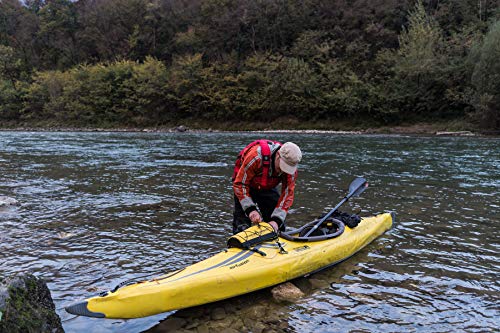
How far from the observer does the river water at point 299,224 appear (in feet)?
12.2

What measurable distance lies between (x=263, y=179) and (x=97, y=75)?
51.0 metres

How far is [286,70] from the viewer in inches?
1587

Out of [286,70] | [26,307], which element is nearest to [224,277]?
[26,307]

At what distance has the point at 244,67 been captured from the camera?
149ft

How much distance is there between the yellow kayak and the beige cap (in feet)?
2.95

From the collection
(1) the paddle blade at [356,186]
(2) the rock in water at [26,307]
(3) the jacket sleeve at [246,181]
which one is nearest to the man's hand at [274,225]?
(3) the jacket sleeve at [246,181]

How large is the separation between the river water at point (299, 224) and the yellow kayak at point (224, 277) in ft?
0.65

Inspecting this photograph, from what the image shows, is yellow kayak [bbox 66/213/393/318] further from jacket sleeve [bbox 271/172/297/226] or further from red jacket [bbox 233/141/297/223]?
red jacket [bbox 233/141/297/223]

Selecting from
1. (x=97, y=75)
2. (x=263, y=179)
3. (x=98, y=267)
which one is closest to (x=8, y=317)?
(x=98, y=267)

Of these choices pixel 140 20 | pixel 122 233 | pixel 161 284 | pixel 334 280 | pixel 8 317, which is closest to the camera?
pixel 8 317

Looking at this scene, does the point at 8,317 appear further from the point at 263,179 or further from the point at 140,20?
the point at 140,20

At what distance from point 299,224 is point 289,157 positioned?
269 centimetres

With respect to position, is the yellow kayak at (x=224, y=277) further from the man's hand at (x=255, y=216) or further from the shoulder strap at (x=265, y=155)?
the shoulder strap at (x=265, y=155)

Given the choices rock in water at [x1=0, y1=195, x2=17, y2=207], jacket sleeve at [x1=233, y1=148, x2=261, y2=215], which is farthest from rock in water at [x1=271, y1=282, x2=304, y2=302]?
rock in water at [x1=0, y1=195, x2=17, y2=207]
